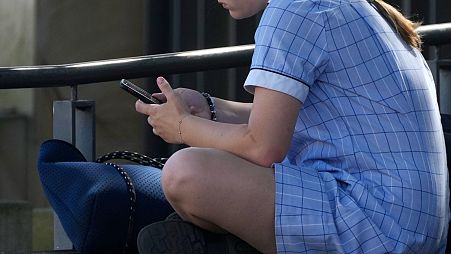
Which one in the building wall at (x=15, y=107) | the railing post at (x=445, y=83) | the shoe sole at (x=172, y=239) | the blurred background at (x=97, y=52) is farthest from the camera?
the building wall at (x=15, y=107)

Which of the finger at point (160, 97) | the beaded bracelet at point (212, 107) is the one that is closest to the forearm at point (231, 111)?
the beaded bracelet at point (212, 107)

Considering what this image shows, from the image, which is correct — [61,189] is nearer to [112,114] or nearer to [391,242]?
[391,242]

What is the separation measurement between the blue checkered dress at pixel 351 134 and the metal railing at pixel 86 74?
1100mm

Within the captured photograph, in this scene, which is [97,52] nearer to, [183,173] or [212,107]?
[212,107]

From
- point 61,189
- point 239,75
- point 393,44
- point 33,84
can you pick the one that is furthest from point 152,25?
point 393,44

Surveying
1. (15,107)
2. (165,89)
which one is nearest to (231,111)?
(165,89)

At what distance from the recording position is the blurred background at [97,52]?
6.52 meters

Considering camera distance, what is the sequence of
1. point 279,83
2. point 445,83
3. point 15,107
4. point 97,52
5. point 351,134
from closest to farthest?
point 279,83, point 351,134, point 445,83, point 97,52, point 15,107

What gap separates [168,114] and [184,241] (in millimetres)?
375

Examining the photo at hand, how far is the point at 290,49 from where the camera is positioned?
315 cm

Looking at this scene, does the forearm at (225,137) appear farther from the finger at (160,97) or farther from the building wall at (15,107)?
the building wall at (15,107)

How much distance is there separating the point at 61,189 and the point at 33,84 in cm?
77

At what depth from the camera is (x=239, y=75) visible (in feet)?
21.2

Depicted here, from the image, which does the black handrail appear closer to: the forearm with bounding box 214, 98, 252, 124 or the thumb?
the forearm with bounding box 214, 98, 252, 124
